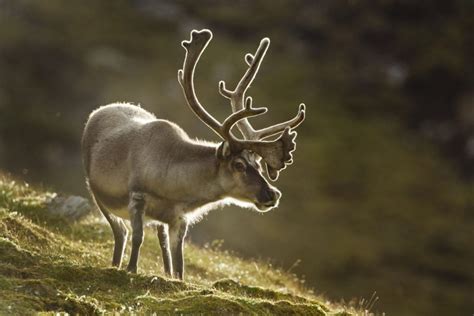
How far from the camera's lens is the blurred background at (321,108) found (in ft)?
209

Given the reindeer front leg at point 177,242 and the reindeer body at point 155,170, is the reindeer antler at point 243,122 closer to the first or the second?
the reindeer body at point 155,170

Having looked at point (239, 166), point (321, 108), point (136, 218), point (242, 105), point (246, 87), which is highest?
point (321, 108)

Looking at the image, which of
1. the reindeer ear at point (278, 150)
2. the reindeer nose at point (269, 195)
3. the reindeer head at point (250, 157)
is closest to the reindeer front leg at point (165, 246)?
the reindeer head at point (250, 157)

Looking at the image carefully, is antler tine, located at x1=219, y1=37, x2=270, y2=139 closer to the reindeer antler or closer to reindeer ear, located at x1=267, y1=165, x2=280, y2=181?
the reindeer antler

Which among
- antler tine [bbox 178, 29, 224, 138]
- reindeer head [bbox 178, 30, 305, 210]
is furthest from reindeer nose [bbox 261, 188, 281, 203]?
antler tine [bbox 178, 29, 224, 138]

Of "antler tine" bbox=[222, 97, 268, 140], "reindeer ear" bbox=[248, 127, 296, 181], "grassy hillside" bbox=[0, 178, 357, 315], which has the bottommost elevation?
"grassy hillside" bbox=[0, 178, 357, 315]

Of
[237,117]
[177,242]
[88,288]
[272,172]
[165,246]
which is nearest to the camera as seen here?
[88,288]

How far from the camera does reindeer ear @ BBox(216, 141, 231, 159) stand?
15.2 meters

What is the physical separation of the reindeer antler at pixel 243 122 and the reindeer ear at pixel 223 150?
0.08 m

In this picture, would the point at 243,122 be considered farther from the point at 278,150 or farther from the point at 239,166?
the point at 278,150

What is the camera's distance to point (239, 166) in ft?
49.8

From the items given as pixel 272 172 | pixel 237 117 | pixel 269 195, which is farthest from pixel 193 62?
pixel 269 195

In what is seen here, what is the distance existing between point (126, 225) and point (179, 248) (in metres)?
3.04

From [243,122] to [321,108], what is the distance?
75069 mm
